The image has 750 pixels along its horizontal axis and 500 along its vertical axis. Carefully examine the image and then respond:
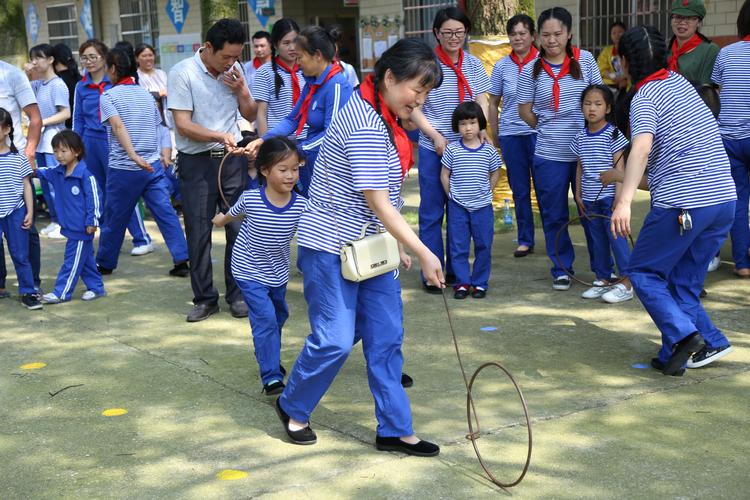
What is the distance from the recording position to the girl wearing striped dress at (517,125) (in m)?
7.74

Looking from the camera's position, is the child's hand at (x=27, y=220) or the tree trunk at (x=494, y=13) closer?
the child's hand at (x=27, y=220)

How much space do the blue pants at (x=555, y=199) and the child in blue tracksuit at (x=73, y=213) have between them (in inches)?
126

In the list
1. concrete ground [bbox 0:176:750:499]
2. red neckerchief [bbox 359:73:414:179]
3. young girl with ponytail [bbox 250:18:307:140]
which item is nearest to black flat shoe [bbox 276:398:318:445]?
concrete ground [bbox 0:176:750:499]

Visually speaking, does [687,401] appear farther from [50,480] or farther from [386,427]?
[50,480]

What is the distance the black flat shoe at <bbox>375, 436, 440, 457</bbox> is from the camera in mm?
4188

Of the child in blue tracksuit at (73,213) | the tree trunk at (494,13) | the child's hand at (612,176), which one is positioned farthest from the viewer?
the tree trunk at (494,13)

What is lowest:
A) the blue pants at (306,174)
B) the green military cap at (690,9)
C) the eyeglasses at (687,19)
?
the blue pants at (306,174)

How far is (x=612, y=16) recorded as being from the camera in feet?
43.5

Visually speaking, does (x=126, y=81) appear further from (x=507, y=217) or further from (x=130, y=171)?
(x=507, y=217)

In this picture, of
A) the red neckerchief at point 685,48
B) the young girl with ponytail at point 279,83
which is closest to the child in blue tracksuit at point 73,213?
the young girl with ponytail at point 279,83

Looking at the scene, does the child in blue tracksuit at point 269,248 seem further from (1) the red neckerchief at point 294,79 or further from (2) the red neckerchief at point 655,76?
(1) the red neckerchief at point 294,79

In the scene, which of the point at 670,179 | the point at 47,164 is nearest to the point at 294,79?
the point at 670,179

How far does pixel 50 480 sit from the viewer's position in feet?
13.5

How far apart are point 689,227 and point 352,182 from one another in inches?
74.9
